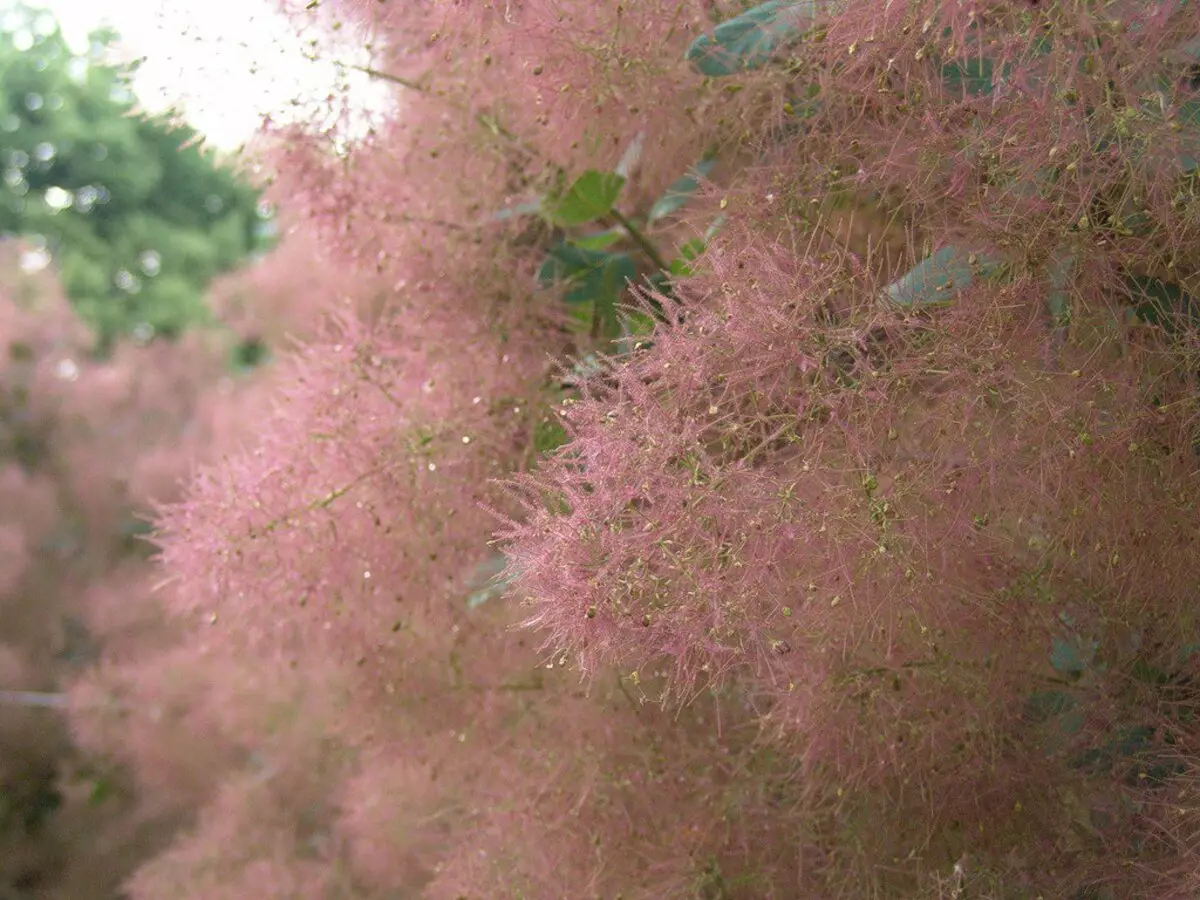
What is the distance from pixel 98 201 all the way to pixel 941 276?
5.29 meters

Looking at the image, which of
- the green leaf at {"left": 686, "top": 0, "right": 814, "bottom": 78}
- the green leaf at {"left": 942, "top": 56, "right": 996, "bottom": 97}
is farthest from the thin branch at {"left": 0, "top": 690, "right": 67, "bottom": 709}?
the green leaf at {"left": 942, "top": 56, "right": 996, "bottom": 97}

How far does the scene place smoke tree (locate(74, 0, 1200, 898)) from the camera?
760mm

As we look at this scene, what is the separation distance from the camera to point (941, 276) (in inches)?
31.6

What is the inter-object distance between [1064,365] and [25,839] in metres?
2.85

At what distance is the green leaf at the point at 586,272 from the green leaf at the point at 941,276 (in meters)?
0.36

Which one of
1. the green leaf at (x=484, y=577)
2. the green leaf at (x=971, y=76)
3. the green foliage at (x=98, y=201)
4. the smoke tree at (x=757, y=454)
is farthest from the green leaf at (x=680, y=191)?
the green foliage at (x=98, y=201)

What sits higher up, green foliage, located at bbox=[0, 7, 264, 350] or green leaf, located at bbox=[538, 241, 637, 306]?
green leaf, located at bbox=[538, 241, 637, 306]

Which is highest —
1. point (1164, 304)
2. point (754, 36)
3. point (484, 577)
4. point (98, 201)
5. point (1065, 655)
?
point (754, 36)

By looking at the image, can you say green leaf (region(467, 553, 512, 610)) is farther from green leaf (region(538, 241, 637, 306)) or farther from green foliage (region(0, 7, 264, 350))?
green foliage (region(0, 7, 264, 350))

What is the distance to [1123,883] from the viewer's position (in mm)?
894

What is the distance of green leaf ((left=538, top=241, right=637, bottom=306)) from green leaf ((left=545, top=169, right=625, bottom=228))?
65 millimetres

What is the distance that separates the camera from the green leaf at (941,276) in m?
0.79

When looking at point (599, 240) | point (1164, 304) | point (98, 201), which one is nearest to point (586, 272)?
point (599, 240)

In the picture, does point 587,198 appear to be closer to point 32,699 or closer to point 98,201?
point 32,699
